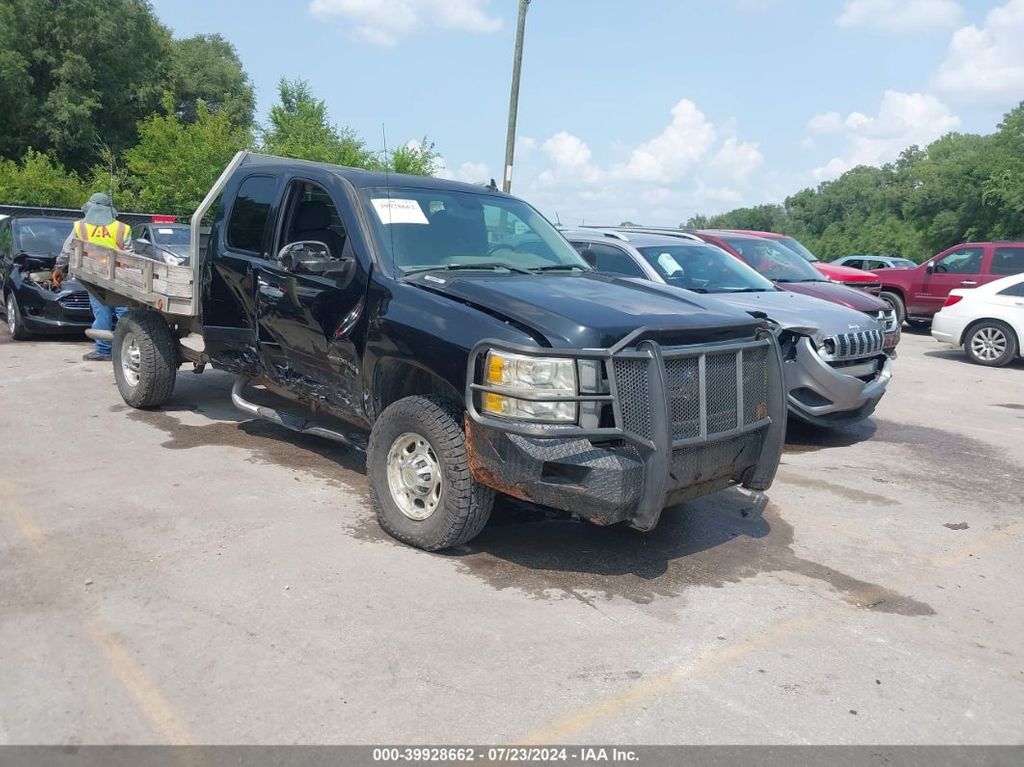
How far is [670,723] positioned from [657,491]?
118 cm

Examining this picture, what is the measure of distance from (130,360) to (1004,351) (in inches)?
475

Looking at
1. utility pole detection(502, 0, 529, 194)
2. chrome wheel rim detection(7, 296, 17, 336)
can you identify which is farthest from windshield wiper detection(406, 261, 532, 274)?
utility pole detection(502, 0, 529, 194)

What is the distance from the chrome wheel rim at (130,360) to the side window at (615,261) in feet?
14.7

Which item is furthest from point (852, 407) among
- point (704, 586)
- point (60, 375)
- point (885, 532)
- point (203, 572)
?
point (60, 375)

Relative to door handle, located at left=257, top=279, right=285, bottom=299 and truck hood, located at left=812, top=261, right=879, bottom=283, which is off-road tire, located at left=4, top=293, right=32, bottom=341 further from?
truck hood, located at left=812, top=261, right=879, bottom=283

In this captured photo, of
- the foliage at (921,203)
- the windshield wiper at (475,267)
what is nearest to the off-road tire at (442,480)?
the windshield wiper at (475,267)

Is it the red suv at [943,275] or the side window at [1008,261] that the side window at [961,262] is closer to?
the red suv at [943,275]

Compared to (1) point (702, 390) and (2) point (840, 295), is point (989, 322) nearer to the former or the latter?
(2) point (840, 295)

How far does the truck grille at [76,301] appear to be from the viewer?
11.7 metres

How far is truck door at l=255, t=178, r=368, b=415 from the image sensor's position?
5254 mm

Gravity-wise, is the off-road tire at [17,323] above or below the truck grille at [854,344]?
below

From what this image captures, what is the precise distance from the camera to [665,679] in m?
3.56

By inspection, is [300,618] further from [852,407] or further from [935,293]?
[935,293]

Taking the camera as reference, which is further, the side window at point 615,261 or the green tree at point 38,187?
the green tree at point 38,187
